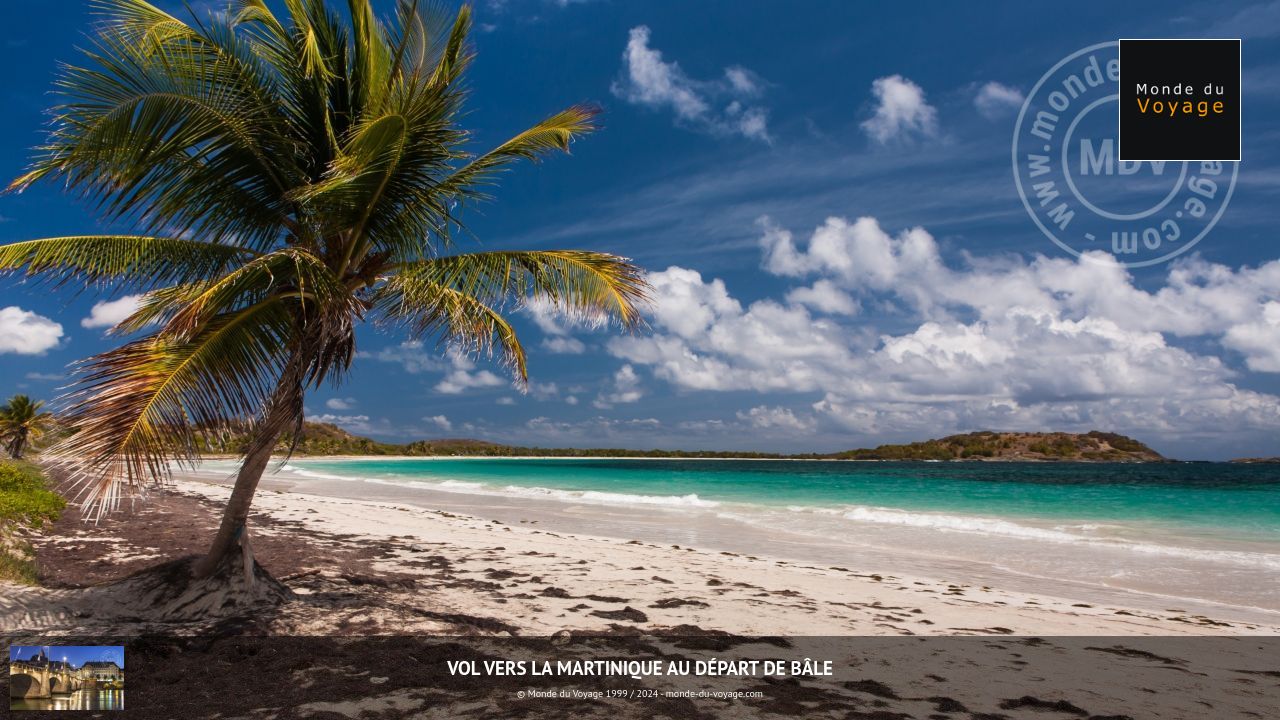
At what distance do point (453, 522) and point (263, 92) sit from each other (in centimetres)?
1195

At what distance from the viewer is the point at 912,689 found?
4.94 meters

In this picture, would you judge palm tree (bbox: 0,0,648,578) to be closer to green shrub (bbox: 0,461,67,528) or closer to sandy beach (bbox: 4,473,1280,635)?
sandy beach (bbox: 4,473,1280,635)

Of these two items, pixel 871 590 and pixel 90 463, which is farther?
pixel 871 590

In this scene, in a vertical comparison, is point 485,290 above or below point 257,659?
above

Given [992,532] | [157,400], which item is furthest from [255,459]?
[992,532]

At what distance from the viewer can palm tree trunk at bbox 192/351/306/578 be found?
5.87 meters

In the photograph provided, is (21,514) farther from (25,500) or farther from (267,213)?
(267,213)

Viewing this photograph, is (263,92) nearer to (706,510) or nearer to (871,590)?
(871,590)

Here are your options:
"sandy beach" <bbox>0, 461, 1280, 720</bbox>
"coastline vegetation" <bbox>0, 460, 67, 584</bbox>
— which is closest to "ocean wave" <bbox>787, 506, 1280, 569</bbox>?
"sandy beach" <bbox>0, 461, 1280, 720</bbox>

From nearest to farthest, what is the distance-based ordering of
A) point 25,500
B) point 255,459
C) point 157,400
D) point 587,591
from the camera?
point 157,400 < point 255,459 < point 587,591 < point 25,500

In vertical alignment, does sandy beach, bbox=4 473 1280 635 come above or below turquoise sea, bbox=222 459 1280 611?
above

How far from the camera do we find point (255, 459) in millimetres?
6078

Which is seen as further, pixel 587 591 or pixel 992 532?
pixel 992 532

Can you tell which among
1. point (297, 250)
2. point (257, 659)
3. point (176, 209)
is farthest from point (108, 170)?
point (257, 659)
